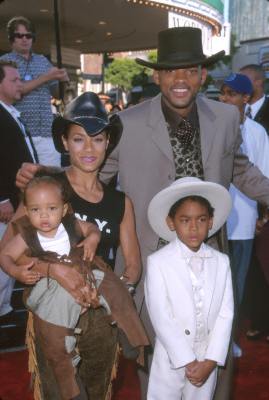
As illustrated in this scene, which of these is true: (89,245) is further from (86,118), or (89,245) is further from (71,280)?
(86,118)

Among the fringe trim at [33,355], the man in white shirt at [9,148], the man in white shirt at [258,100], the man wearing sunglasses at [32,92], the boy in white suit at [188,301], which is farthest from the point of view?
the man in white shirt at [258,100]

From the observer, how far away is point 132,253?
8.73 feet

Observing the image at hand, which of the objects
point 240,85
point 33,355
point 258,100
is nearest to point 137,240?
point 33,355

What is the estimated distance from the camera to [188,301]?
2541 millimetres

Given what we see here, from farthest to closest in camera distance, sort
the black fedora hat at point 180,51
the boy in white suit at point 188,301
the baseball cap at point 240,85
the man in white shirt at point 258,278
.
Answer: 1. the man in white shirt at point 258,278
2. the baseball cap at point 240,85
3. the black fedora hat at point 180,51
4. the boy in white suit at point 188,301

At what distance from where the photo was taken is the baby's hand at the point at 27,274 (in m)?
2.28

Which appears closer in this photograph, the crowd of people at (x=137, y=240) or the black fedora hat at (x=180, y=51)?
the crowd of people at (x=137, y=240)

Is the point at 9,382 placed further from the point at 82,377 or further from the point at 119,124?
the point at 119,124

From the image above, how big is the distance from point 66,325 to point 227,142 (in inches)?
56.5

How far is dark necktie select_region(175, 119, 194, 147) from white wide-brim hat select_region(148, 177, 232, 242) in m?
0.39

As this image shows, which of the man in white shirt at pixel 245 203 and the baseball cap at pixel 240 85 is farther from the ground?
the baseball cap at pixel 240 85

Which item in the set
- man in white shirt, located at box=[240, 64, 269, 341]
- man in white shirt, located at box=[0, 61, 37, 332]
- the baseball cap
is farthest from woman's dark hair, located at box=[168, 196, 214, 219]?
the baseball cap

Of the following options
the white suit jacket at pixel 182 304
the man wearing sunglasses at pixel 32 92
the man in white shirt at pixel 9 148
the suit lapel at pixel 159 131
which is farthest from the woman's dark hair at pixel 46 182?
the man wearing sunglasses at pixel 32 92

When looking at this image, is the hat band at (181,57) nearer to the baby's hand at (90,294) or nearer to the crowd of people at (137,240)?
the crowd of people at (137,240)
